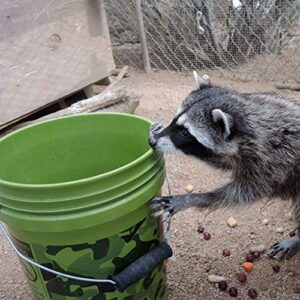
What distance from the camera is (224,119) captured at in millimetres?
2174

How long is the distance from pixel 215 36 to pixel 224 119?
338cm

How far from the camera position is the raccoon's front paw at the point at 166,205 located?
201 centimetres

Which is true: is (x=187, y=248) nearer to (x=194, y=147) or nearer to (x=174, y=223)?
(x=174, y=223)

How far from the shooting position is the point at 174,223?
10.2 ft

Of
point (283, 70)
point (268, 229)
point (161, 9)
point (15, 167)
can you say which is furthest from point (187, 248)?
point (161, 9)

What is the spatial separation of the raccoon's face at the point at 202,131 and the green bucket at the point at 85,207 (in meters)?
0.16

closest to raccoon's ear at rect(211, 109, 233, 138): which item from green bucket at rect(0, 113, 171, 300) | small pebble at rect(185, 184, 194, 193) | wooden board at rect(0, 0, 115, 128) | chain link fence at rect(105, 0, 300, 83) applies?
green bucket at rect(0, 113, 171, 300)

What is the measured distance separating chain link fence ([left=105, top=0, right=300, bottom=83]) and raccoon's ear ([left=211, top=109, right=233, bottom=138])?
302 centimetres

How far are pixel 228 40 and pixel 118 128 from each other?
348cm

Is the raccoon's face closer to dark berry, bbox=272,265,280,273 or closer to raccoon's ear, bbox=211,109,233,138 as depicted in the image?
raccoon's ear, bbox=211,109,233,138

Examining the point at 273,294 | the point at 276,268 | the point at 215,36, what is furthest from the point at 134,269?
the point at 215,36

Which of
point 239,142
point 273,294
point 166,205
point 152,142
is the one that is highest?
point 152,142

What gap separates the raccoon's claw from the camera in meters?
2.77

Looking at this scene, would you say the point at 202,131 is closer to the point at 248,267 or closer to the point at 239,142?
the point at 239,142
